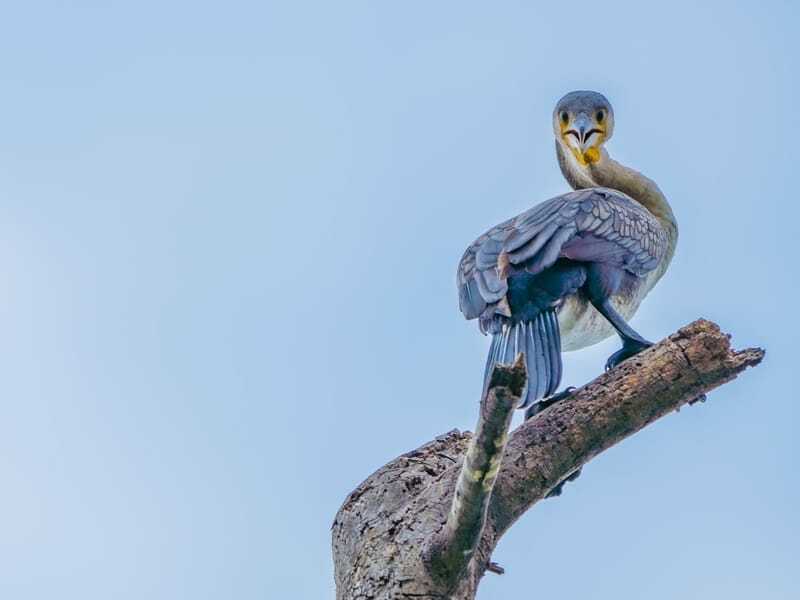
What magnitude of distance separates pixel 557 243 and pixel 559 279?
16 cm

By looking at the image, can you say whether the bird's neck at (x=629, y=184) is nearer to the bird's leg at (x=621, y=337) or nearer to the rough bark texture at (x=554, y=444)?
the bird's leg at (x=621, y=337)

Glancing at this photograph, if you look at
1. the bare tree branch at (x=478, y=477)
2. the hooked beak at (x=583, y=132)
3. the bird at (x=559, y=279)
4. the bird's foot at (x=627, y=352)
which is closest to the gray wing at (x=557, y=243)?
the bird at (x=559, y=279)

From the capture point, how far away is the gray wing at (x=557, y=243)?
5.68m

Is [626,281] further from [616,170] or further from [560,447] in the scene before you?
[560,447]

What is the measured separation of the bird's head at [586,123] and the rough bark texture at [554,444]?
9.38 ft

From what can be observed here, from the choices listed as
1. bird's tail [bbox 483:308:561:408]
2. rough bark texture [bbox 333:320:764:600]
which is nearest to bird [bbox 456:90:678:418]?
bird's tail [bbox 483:308:561:408]

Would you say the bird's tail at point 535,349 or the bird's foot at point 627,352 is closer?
the bird's tail at point 535,349

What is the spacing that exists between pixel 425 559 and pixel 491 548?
376 millimetres

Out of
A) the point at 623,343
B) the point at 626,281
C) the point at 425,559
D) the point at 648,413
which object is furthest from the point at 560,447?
the point at 626,281

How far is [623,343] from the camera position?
19.5ft

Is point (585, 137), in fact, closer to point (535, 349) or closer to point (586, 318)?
point (586, 318)

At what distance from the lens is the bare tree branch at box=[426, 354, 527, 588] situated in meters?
3.41

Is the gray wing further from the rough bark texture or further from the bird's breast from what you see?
the rough bark texture

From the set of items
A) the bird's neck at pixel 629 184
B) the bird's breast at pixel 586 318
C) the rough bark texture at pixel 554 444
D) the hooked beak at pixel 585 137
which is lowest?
the rough bark texture at pixel 554 444
